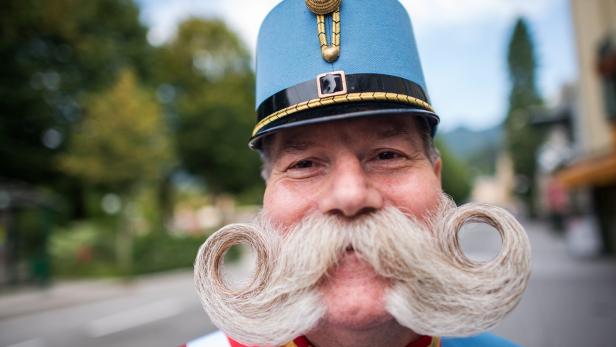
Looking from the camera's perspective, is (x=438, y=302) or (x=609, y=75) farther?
(x=609, y=75)

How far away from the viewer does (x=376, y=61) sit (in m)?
1.24

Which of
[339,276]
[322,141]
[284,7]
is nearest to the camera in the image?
[339,276]

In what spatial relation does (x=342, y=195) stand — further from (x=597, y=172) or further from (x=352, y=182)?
(x=597, y=172)

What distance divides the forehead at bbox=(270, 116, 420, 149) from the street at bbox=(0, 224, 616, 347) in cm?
547

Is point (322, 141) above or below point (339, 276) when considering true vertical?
above

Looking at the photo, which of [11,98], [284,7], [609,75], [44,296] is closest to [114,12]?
[11,98]

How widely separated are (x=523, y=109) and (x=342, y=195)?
50.9m

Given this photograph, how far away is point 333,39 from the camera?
1238 millimetres

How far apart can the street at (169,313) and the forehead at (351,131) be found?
5468 millimetres

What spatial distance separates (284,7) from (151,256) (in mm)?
16900

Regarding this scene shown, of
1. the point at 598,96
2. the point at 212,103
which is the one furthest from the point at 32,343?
the point at 212,103

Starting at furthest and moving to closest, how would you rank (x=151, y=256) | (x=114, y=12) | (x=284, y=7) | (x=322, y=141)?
(x=114, y=12)
(x=151, y=256)
(x=284, y=7)
(x=322, y=141)

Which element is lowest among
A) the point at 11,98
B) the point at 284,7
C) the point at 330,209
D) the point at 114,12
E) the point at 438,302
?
the point at 438,302

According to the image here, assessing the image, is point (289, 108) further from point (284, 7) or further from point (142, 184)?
point (142, 184)
